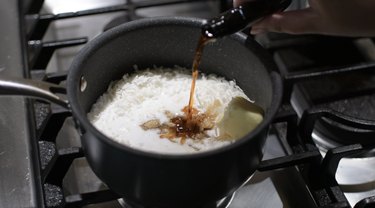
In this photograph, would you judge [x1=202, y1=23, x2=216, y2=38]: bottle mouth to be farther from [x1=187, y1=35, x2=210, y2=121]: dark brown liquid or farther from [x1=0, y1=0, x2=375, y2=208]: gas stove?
[x1=0, y1=0, x2=375, y2=208]: gas stove

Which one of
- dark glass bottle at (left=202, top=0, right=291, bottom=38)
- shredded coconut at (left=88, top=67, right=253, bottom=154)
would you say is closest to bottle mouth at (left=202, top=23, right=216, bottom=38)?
dark glass bottle at (left=202, top=0, right=291, bottom=38)

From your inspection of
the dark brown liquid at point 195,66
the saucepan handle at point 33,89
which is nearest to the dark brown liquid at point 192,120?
the dark brown liquid at point 195,66

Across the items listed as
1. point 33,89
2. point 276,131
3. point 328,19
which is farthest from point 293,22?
point 33,89

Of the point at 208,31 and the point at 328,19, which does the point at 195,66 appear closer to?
the point at 208,31

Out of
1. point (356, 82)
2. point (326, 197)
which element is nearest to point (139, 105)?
point (326, 197)

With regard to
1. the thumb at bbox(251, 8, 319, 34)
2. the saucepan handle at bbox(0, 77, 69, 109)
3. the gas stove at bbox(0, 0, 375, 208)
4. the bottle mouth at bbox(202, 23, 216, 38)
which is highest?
the bottle mouth at bbox(202, 23, 216, 38)

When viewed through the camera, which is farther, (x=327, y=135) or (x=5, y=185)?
(x=327, y=135)

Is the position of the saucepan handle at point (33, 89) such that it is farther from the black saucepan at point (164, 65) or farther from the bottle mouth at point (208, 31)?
the bottle mouth at point (208, 31)

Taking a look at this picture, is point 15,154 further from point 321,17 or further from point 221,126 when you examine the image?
point 321,17
